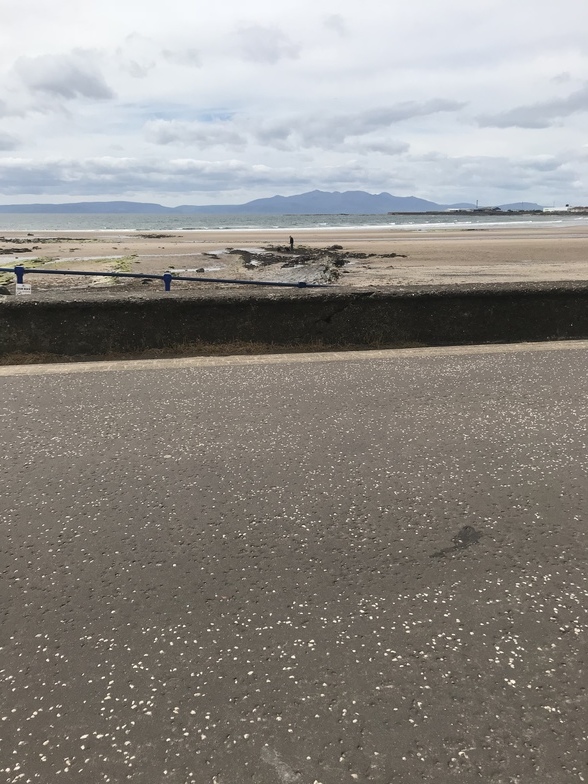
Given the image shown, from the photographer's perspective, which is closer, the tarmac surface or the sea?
the tarmac surface

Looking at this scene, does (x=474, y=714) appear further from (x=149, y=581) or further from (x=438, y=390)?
(x=438, y=390)

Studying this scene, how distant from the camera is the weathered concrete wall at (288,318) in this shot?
20.8ft

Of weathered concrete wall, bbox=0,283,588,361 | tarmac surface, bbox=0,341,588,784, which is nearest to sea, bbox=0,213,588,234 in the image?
weathered concrete wall, bbox=0,283,588,361

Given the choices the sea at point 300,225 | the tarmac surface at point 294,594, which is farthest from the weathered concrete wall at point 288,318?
the sea at point 300,225

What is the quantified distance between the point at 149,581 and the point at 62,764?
33.9 inches

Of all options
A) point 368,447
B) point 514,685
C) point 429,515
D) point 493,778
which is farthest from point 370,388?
point 493,778

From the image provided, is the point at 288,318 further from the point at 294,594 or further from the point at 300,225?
the point at 300,225

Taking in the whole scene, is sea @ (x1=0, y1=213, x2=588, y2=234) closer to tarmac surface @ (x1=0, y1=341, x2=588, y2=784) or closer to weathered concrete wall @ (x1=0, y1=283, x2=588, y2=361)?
weathered concrete wall @ (x1=0, y1=283, x2=588, y2=361)

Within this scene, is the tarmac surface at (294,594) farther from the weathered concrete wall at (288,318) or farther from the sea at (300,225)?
the sea at (300,225)

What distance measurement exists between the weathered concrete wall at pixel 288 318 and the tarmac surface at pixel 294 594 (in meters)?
1.90

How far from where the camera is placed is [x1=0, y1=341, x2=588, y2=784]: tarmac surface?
71.3 inches

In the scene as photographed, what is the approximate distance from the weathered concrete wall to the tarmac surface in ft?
6.24

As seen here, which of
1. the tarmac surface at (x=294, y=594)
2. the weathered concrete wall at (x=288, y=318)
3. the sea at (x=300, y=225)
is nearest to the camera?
the tarmac surface at (x=294, y=594)

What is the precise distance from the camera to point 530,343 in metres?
6.96
